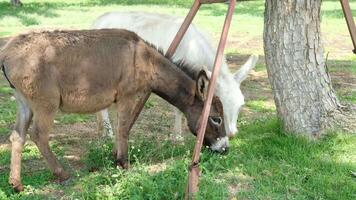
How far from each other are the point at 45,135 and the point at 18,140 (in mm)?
299

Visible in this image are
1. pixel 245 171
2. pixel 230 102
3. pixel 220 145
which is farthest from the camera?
pixel 230 102

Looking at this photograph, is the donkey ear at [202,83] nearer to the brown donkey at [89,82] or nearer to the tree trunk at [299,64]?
the brown donkey at [89,82]

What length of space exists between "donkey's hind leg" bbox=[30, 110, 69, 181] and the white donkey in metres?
1.54

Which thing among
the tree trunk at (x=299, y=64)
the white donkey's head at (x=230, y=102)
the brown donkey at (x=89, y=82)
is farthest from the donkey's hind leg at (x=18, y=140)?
the tree trunk at (x=299, y=64)

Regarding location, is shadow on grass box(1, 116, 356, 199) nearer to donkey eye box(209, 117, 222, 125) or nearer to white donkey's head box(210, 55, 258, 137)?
white donkey's head box(210, 55, 258, 137)

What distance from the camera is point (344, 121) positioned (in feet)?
18.7

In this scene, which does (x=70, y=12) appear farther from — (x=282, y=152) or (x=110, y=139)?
(x=282, y=152)

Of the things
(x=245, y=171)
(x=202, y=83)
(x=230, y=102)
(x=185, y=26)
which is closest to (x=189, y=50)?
(x=185, y=26)

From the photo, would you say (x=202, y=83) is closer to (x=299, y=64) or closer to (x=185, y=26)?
(x=185, y=26)

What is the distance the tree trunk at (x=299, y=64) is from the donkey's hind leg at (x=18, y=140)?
105 inches

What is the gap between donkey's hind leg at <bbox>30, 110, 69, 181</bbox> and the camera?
5145 millimetres

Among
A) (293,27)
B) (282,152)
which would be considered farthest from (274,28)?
(282,152)

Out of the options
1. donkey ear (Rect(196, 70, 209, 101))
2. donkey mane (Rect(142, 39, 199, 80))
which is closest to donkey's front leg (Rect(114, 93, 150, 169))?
donkey mane (Rect(142, 39, 199, 80))

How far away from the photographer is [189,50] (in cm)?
634
